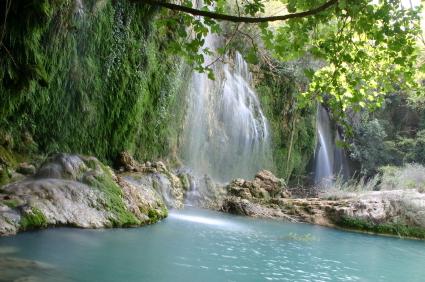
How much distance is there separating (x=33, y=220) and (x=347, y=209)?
1061cm

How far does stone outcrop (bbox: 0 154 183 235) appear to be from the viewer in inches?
210

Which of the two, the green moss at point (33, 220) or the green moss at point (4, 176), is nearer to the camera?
the green moss at point (33, 220)

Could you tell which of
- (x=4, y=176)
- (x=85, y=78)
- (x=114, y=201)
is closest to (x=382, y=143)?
(x=85, y=78)

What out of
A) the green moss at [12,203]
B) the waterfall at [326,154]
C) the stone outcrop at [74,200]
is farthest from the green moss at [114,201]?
the waterfall at [326,154]

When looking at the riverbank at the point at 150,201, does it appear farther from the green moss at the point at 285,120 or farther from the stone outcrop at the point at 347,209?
the green moss at the point at 285,120

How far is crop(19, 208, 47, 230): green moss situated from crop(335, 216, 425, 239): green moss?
1016 cm

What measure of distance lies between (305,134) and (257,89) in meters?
4.30

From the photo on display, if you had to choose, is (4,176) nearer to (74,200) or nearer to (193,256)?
(74,200)

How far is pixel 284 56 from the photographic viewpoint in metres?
4.83

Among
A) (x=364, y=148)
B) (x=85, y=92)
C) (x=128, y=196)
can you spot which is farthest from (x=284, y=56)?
(x=364, y=148)

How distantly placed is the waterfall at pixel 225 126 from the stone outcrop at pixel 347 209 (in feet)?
5.93

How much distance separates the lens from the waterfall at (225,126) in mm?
14531

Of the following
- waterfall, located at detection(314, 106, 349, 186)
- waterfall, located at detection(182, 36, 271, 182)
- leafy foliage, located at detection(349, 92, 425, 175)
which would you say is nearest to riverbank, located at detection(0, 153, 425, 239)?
waterfall, located at detection(182, 36, 271, 182)

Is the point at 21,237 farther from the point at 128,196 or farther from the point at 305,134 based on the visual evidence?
the point at 305,134
